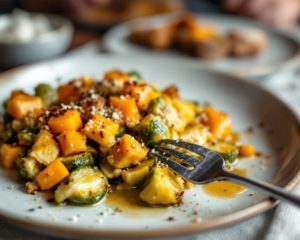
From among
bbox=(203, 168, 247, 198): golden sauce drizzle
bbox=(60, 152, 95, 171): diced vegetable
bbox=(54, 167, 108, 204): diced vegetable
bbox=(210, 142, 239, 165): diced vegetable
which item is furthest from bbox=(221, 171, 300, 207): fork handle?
bbox=(60, 152, 95, 171): diced vegetable

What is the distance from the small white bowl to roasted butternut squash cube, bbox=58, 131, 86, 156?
2.19m

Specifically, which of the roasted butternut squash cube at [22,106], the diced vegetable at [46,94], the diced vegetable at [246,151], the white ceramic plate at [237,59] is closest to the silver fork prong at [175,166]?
the diced vegetable at [246,151]

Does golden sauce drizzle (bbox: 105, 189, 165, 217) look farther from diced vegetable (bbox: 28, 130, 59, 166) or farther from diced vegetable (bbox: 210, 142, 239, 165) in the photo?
diced vegetable (bbox: 210, 142, 239, 165)

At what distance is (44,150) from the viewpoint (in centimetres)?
246

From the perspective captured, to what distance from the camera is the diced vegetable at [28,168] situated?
7.97 ft

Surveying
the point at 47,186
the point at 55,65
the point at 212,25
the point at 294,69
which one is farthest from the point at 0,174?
the point at 212,25

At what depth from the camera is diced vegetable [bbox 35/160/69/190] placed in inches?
92.8

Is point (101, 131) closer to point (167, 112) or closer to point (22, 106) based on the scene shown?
point (167, 112)

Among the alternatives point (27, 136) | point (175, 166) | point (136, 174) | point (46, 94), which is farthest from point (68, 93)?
point (175, 166)

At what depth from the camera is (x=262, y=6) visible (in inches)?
239

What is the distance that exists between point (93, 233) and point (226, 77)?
6.96 ft

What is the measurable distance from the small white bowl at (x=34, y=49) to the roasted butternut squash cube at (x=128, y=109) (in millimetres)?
2014

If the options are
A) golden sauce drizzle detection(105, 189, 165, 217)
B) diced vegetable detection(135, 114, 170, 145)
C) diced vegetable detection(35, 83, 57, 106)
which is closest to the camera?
golden sauce drizzle detection(105, 189, 165, 217)

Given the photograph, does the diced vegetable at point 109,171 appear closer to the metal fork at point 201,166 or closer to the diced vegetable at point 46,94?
the metal fork at point 201,166
